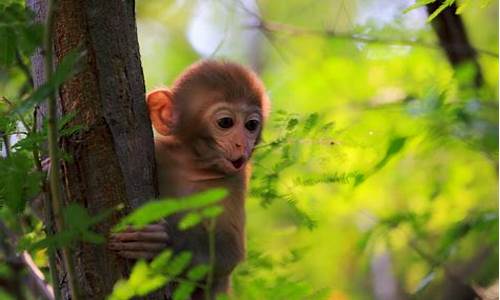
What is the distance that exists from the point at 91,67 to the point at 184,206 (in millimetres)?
1467

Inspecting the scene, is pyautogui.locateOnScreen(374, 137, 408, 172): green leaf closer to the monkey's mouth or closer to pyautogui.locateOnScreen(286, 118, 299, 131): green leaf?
pyautogui.locateOnScreen(286, 118, 299, 131): green leaf

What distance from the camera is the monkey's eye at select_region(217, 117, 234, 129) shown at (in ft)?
19.8

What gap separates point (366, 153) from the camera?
20.2ft

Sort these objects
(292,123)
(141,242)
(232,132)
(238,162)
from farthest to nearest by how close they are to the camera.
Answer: (232,132), (238,162), (292,123), (141,242)

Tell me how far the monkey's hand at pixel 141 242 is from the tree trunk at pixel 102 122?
54 mm

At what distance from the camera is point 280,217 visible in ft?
38.8

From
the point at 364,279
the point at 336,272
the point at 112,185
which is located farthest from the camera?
the point at 364,279

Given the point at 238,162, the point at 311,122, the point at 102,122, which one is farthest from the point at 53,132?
the point at 238,162

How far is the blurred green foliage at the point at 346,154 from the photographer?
142 inches

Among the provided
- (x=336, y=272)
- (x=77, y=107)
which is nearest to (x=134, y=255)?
(x=77, y=107)

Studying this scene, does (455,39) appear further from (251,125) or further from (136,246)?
(136,246)

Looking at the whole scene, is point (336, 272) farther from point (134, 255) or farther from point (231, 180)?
point (134, 255)

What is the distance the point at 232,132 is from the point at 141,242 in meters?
1.75

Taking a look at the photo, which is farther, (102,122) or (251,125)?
(251,125)
